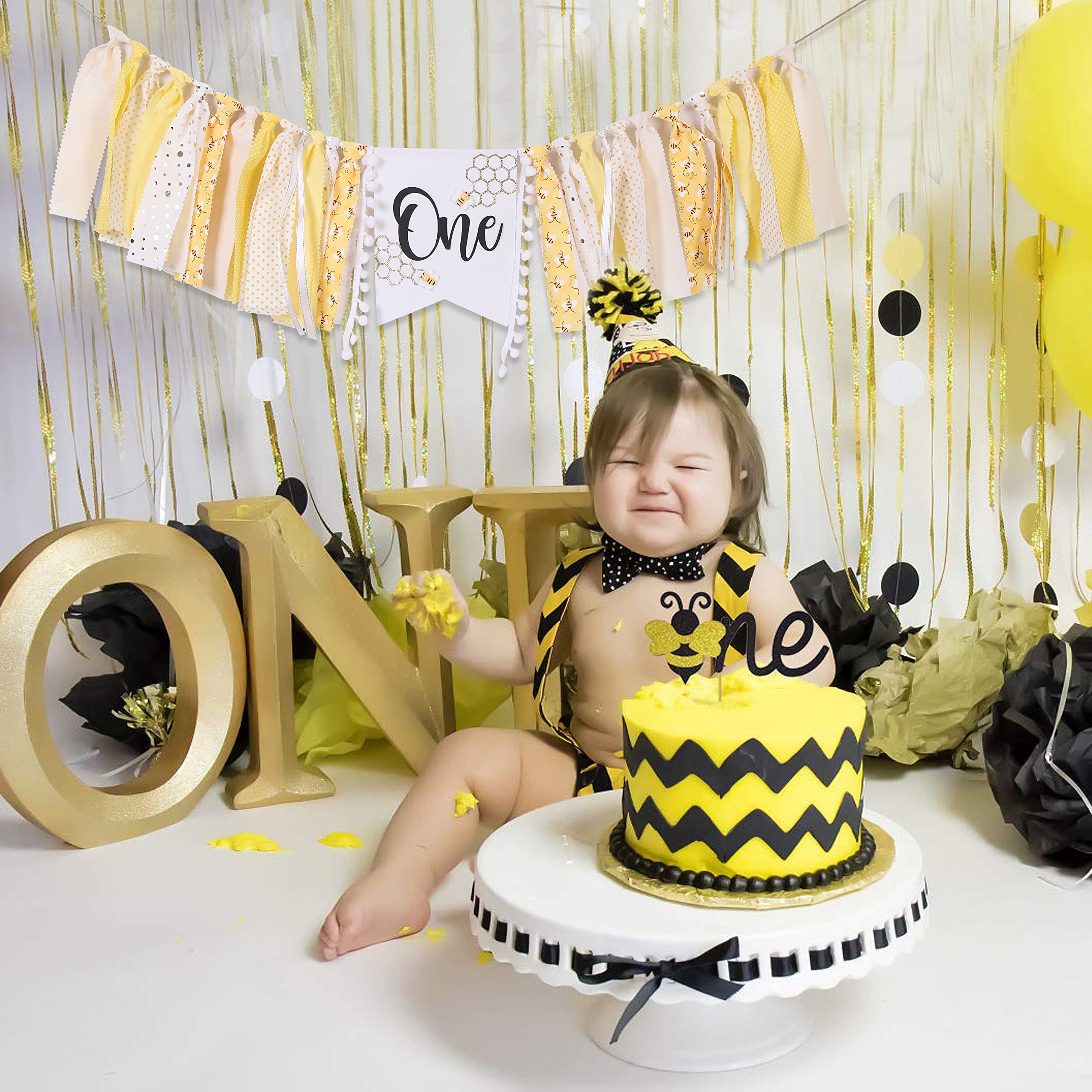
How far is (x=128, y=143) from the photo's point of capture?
1.56 meters

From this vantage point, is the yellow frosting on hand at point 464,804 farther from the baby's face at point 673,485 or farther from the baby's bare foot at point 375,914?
the baby's face at point 673,485

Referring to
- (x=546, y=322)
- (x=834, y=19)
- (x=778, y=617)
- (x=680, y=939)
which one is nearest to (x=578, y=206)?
(x=546, y=322)

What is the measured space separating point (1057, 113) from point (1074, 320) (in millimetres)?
246

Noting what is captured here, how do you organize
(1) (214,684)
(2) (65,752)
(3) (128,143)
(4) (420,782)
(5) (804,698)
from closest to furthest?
(5) (804,698) → (4) (420,782) → (1) (214,684) → (3) (128,143) → (2) (65,752)

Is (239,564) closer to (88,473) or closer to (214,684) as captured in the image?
(214,684)

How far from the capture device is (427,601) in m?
1.18

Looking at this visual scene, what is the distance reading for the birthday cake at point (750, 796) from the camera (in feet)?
2.60

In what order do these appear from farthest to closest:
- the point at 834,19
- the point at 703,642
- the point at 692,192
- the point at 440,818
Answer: the point at 692,192, the point at 834,19, the point at 440,818, the point at 703,642

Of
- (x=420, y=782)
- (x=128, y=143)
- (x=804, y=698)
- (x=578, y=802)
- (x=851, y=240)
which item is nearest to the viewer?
A: (x=804, y=698)

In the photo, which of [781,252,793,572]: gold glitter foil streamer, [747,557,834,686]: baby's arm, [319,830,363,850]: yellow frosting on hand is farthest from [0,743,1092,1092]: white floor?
[781,252,793,572]: gold glitter foil streamer

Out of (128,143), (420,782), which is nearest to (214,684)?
(420,782)

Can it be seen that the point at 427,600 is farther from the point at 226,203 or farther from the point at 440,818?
the point at 226,203

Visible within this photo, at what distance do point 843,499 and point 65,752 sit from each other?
1208mm

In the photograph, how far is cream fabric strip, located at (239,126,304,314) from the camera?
1.68 metres
